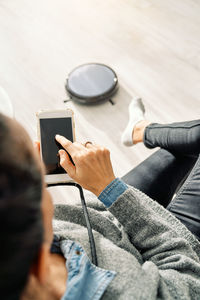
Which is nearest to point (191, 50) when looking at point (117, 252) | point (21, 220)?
point (117, 252)

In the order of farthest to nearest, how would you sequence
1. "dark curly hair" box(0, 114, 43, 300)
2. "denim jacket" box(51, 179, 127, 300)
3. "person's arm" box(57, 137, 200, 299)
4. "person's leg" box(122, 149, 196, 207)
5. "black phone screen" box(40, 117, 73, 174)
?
"person's leg" box(122, 149, 196, 207), "black phone screen" box(40, 117, 73, 174), "person's arm" box(57, 137, 200, 299), "denim jacket" box(51, 179, 127, 300), "dark curly hair" box(0, 114, 43, 300)

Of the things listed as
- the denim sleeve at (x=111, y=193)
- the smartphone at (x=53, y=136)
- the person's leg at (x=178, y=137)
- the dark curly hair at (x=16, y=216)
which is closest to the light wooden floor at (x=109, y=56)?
the person's leg at (x=178, y=137)

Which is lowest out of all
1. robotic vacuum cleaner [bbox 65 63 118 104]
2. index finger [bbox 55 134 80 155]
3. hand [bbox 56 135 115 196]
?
hand [bbox 56 135 115 196]

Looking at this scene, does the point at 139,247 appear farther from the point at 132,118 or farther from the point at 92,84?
the point at 92,84

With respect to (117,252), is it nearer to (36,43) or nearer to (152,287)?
(152,287)

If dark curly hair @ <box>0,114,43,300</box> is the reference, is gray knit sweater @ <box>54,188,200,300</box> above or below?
below

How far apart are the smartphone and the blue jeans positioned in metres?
0.24

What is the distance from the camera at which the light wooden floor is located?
1355 millimetres

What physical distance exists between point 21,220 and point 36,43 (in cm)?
164

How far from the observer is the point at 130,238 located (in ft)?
2.15

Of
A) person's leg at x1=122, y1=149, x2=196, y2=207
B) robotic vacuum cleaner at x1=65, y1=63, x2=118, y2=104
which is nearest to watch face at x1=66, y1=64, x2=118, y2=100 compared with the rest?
robotic vacuum cleaner at x1=65, y1=63, x2=118, y2=104

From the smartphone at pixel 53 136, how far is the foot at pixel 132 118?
0.48 metres

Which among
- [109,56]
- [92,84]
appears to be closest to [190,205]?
[92,84]

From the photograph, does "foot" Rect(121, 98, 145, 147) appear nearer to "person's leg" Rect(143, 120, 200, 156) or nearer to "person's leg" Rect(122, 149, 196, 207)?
"person's leg" Rect(143, 120, 200, 156)
